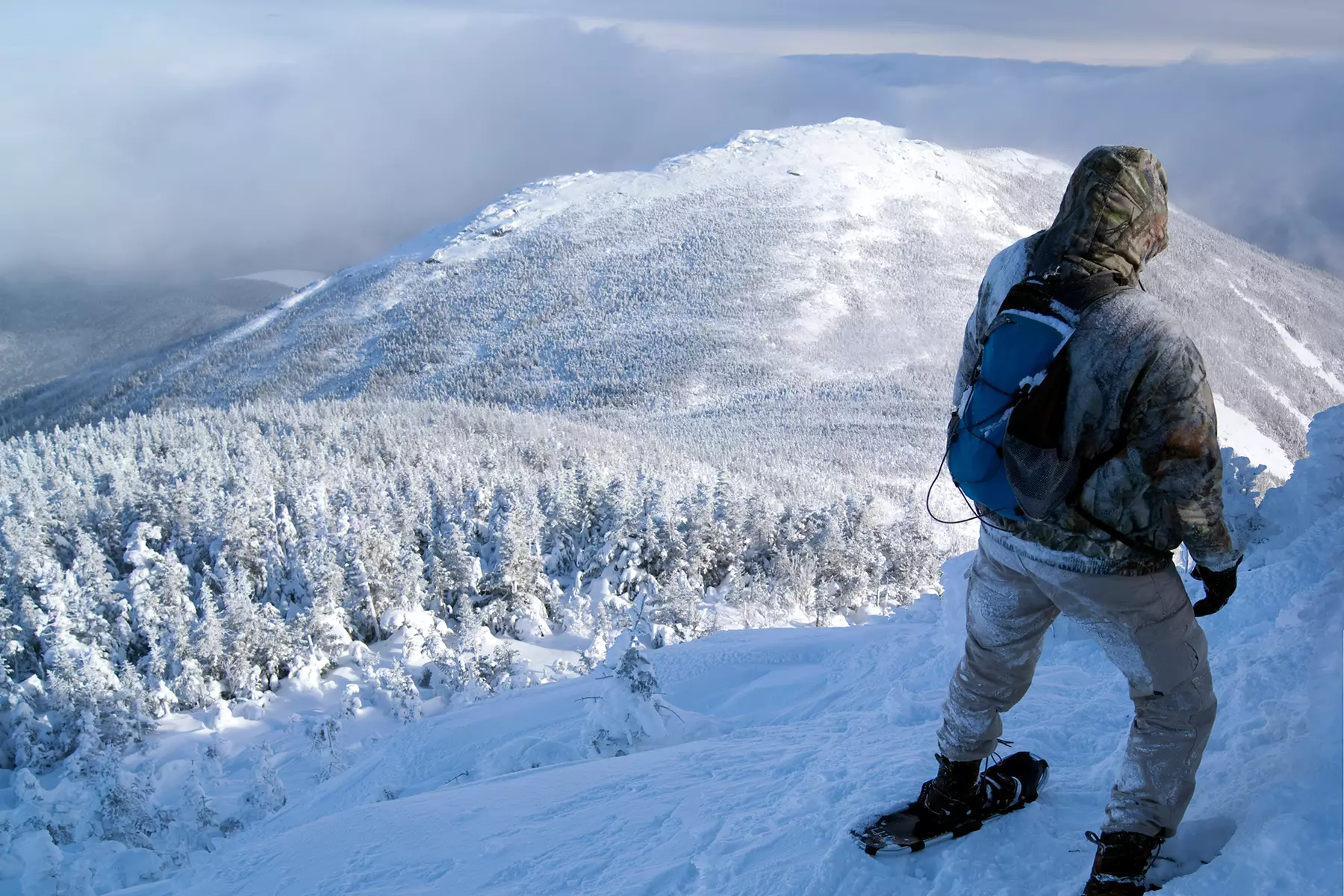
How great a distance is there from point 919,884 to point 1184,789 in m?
1.23

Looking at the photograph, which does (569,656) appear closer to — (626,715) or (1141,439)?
(626,715)

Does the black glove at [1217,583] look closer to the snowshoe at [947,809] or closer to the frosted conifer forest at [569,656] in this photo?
the frosted conifer forest at [569,656]

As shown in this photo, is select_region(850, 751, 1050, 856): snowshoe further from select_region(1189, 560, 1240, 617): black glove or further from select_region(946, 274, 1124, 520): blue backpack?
select_region(946, 274, 1124, 520): blue backpack

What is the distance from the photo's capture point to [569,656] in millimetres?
38250

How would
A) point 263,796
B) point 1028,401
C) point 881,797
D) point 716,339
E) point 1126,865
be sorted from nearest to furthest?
point 1028,401 → point 1126,865 → point 881,797 → point 263,796 → point 716,339

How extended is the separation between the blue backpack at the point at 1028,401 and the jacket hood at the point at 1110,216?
0.32ft

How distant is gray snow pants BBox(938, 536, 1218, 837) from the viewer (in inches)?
122

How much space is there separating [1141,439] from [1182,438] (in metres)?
0.13

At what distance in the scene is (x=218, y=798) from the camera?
21.5m

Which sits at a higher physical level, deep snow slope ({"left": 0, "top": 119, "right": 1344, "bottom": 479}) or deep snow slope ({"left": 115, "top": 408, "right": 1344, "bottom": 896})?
deep snow slope ({"left": 115, "top": 408, "right": 1344, "bottom": 896})

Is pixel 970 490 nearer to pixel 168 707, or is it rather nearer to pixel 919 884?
pixel 919 884

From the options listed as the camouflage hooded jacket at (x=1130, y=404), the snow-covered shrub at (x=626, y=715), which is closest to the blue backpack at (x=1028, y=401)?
the camouflage hooded jacket at (x=1130, y=404)

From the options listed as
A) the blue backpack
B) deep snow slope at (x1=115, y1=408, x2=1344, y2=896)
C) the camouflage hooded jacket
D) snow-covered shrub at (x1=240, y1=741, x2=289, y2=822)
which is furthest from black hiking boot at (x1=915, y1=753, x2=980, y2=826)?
snow-covered shrub at (x1=240, y1=741, x2=289, y2=822)

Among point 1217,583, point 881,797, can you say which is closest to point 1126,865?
point 1217,583
